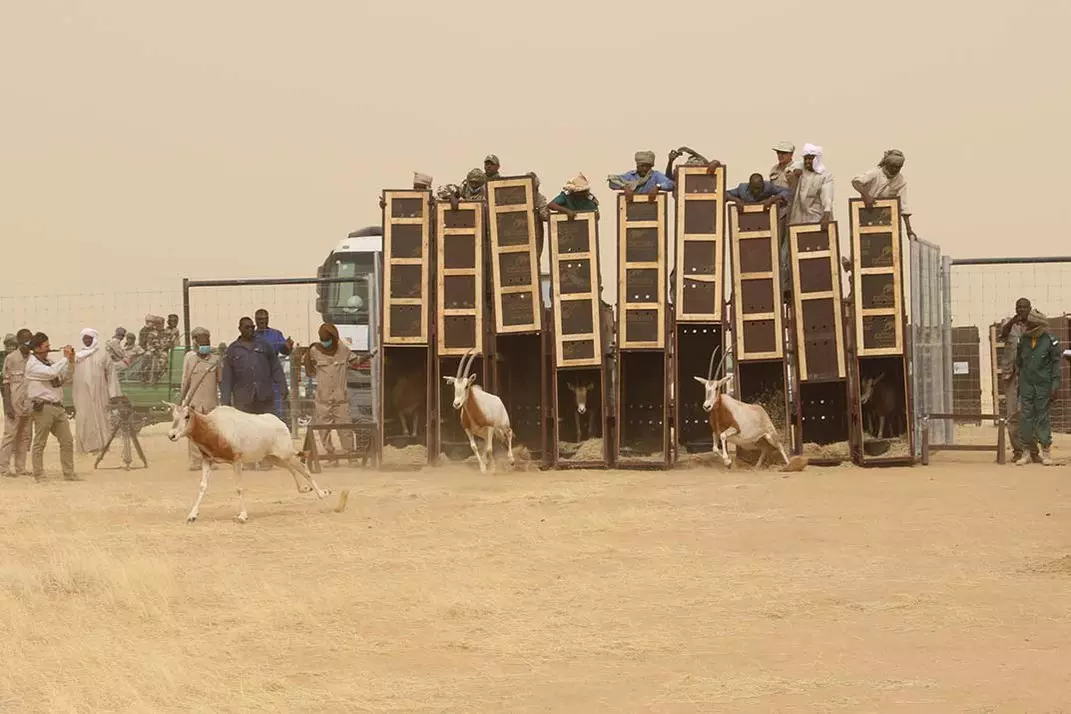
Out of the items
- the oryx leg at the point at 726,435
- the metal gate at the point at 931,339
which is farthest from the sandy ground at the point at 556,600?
the metal gate at the point at 931,339

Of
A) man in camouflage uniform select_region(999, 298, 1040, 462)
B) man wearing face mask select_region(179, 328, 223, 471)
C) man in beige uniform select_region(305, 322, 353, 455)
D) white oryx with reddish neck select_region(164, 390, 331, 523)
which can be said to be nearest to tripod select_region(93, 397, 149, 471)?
man wearing face mask select_region(179, 328, 223, 471)

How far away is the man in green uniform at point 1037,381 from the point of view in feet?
63.4

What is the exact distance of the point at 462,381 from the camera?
19.5m

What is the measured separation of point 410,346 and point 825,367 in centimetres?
518

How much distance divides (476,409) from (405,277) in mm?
1961

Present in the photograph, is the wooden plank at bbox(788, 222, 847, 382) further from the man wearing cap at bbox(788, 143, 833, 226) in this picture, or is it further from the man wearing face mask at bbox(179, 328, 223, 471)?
the man wearing face mask at bbox(179, 328, 223, 471)

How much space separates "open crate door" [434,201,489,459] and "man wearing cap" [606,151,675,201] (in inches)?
69.4

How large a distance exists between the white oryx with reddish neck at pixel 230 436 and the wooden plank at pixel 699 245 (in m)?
5.76

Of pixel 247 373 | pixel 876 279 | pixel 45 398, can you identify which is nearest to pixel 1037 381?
pixel 876 279

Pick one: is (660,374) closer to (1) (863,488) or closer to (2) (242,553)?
(1) (863,488)

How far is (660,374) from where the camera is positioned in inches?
821

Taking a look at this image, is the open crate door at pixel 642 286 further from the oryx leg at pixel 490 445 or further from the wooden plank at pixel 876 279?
the wooden plank at pixel 876 279

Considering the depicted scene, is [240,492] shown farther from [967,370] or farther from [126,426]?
[967,370]

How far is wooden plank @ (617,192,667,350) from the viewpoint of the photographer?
19719 millimetres
